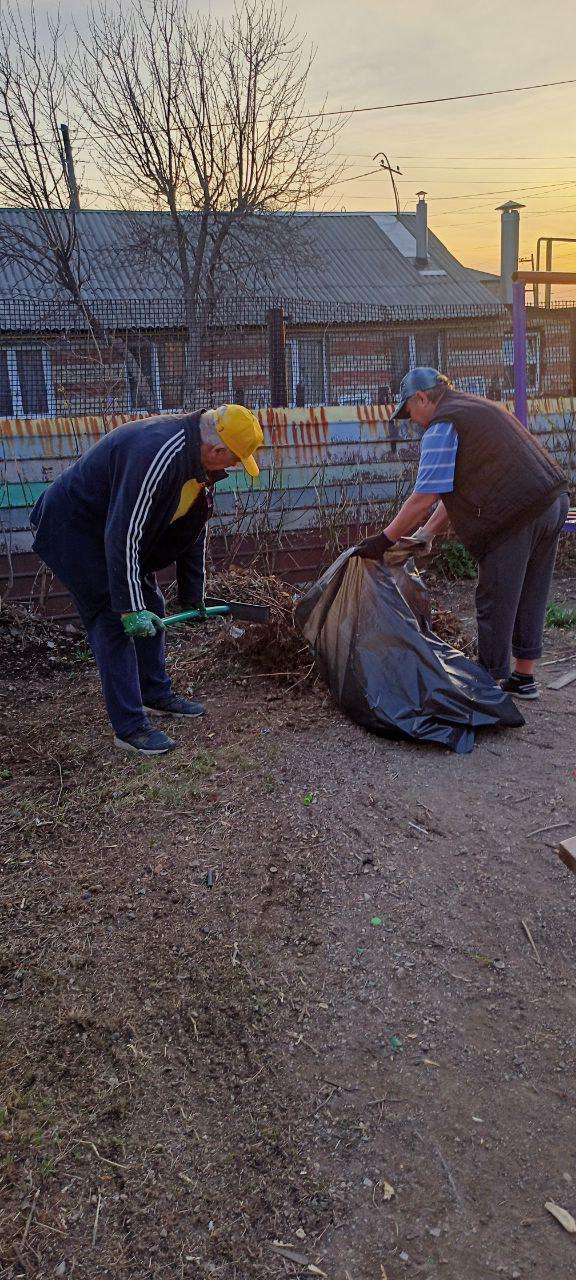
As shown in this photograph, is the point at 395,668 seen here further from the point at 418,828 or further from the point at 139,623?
the point at 139,623

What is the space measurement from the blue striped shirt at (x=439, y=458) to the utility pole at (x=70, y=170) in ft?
28.3

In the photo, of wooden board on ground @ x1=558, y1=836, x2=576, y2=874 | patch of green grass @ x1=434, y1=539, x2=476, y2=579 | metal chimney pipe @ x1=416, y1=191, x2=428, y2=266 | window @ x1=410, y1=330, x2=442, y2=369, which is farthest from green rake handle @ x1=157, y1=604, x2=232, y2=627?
metal chimney pipe @ x1=416, y1=191, x2=428, y2=266

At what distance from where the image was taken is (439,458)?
3.55 m

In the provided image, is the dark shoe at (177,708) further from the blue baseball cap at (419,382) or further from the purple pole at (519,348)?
the purple pole at (519,348)

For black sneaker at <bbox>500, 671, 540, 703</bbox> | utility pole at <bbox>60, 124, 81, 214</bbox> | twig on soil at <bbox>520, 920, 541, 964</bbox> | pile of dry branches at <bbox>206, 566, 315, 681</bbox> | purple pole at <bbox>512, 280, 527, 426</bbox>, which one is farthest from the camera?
utility pole at <bbox>60, 124, 81, 214</bbox>

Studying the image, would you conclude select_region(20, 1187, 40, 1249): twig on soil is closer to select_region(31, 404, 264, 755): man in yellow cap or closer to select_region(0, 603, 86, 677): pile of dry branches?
select_region(31, 404, 264, 755): man in yellow cap

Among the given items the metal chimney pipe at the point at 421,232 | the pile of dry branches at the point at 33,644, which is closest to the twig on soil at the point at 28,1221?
the pile of dry branches at the point at 33,644

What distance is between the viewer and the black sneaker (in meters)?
4.07

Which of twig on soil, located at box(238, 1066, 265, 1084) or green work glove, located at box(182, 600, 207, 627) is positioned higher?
green work glove, located at box(182, 600, 207, 627)

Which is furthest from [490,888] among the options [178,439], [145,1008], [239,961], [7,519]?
[7,519]

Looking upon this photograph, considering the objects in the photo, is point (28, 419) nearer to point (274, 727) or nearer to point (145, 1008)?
point (274, 727)

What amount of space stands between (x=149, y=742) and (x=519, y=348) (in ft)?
13.7

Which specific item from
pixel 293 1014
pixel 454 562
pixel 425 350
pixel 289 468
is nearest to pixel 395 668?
pixel 293 1014

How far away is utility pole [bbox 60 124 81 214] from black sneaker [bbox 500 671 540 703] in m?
9.00
